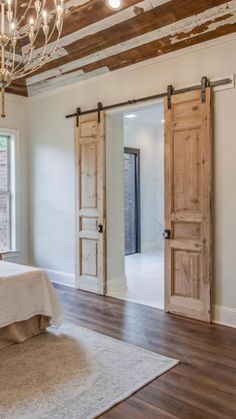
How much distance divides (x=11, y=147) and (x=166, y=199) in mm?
2970

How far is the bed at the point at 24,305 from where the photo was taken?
3.02m

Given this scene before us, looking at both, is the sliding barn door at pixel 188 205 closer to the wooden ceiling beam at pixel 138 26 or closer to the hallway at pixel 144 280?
the hallway at pixel 144 280

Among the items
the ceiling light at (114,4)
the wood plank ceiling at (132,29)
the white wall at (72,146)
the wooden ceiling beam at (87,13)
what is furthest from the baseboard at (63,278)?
the ceiling light at (114,4)

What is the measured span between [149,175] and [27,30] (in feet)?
15.8

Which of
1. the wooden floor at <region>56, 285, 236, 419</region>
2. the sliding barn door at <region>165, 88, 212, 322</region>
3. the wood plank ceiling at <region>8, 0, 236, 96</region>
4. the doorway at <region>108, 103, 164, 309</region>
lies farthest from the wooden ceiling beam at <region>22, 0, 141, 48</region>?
the wooden floor at <region>56, 285, 236, 419</region>

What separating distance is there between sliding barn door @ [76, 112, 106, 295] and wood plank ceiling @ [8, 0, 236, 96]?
733 millimetres

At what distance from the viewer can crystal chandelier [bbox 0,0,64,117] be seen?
8.34 ft

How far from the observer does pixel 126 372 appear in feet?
8.63

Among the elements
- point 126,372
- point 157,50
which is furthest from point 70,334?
point 157,50

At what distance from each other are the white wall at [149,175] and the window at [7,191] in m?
2.86

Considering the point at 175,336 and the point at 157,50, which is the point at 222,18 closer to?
the point at 157,50

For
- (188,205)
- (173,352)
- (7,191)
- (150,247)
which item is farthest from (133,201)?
(173,352)

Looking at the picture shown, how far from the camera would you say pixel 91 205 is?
477 centimetres

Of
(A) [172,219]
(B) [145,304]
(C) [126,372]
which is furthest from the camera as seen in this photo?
(B) [145,304]
